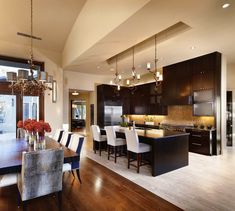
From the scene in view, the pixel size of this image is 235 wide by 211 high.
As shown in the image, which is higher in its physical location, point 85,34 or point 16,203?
point 85,34

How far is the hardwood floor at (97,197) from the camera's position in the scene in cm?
252

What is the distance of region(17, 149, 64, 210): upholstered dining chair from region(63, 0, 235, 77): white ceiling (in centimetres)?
271

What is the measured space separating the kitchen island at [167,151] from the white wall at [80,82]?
4.32m

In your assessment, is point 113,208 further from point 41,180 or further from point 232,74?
point 232,74

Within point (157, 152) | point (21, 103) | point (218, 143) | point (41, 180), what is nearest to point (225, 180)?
point (157, 152)

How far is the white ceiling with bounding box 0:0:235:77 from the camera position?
2898 mm

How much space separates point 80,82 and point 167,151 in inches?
206

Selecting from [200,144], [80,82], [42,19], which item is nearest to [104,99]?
[80,82]

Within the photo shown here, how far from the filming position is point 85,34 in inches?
187

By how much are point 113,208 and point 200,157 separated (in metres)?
3.78

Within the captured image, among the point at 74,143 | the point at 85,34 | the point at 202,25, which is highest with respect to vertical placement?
the point at 85,34

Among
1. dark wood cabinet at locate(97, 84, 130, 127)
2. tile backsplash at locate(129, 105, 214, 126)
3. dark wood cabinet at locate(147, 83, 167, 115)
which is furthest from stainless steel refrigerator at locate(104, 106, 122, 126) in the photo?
tile backsplash at locate(129, 105, 214, 126)

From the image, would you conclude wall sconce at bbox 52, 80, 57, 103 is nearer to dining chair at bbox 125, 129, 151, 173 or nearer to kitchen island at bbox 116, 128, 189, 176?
dining chair at bbox 125, 129, 151, 173

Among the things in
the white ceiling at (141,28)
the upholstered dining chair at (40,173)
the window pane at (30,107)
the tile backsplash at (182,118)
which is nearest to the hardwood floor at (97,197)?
the upholstered dining chair at (40,173)
